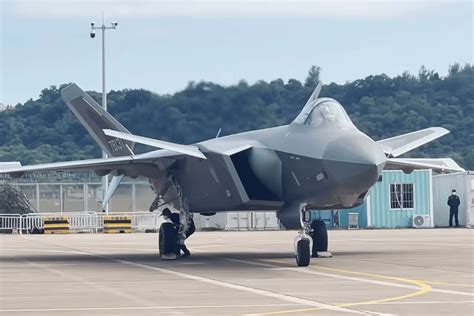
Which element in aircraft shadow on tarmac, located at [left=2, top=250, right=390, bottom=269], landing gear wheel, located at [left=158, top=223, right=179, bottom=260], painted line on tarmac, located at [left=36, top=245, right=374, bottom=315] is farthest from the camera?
landing gear wheel, located at [left=158, top=223, right=179, bottom=260]

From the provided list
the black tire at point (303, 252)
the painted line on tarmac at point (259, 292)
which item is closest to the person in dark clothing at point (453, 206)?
the painted line on tarmac at point (259, 292)

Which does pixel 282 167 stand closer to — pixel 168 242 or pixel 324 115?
pixel 324 115

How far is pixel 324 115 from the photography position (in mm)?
19734

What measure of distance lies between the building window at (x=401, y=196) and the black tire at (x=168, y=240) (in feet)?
75.5

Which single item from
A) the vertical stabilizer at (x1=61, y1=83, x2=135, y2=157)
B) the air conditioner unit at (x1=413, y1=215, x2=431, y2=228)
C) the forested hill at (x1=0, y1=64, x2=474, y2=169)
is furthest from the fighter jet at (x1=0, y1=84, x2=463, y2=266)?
the air conditioner unit at (x1=413, y1=215, x2=431, y2=228)

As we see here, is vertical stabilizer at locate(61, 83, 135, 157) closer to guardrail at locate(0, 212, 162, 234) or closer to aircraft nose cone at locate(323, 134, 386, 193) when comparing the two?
aircraft nose cone at locate(323, 134, 386, 193)

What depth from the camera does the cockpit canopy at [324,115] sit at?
1961 centimetres

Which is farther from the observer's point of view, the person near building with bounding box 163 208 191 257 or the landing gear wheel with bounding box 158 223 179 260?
the person near building with bounding box 163 208 191 257

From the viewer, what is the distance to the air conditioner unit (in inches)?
1738

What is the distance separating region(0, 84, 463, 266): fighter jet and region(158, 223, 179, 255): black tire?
0.46m

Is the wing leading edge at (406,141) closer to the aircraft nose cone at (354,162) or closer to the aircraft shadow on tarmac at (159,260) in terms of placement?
the aircraft shadow on tarmac at (159,260)

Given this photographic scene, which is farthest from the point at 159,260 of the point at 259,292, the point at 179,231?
the point at 259,292

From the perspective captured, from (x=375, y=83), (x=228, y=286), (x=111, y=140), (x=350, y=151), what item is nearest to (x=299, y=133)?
(x=350, y=151)

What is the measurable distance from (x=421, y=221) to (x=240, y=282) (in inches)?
1155
